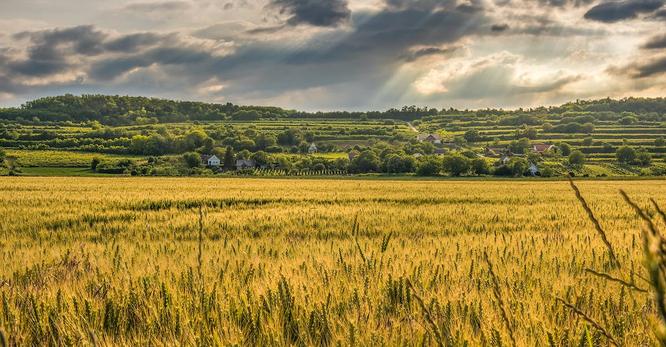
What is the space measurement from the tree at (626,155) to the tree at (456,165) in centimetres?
4385


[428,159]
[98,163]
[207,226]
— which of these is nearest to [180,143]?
[98,163]

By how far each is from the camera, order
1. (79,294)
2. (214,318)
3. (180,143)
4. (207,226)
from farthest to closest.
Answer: (180,143) → (207,226) → (79,294) → (214,318)

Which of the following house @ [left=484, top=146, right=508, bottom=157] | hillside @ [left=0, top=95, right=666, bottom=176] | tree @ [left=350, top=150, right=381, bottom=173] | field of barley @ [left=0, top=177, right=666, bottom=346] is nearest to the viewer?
field of barley @ [left=0, top=177, right=666, bottom=346]

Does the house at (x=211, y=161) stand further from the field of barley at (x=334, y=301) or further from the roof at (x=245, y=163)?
the field of barley at (x=334, y=301)

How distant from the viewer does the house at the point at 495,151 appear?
145125 mm

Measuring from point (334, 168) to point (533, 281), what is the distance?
385ft

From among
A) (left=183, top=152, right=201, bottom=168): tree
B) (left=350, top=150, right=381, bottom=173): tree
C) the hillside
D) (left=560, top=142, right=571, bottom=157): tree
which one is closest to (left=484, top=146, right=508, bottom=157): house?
the hillside

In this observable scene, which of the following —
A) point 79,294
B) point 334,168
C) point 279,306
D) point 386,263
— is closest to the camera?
point 279,306

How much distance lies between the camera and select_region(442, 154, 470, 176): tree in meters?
106

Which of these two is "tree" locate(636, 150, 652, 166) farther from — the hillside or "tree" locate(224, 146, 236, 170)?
"tree" locate(224, 146, 236, 170)

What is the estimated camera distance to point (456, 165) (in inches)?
4195

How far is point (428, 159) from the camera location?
108375 millimetres

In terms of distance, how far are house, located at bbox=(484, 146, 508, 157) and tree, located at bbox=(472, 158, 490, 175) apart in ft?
127

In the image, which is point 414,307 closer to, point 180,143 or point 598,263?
point 598,263
